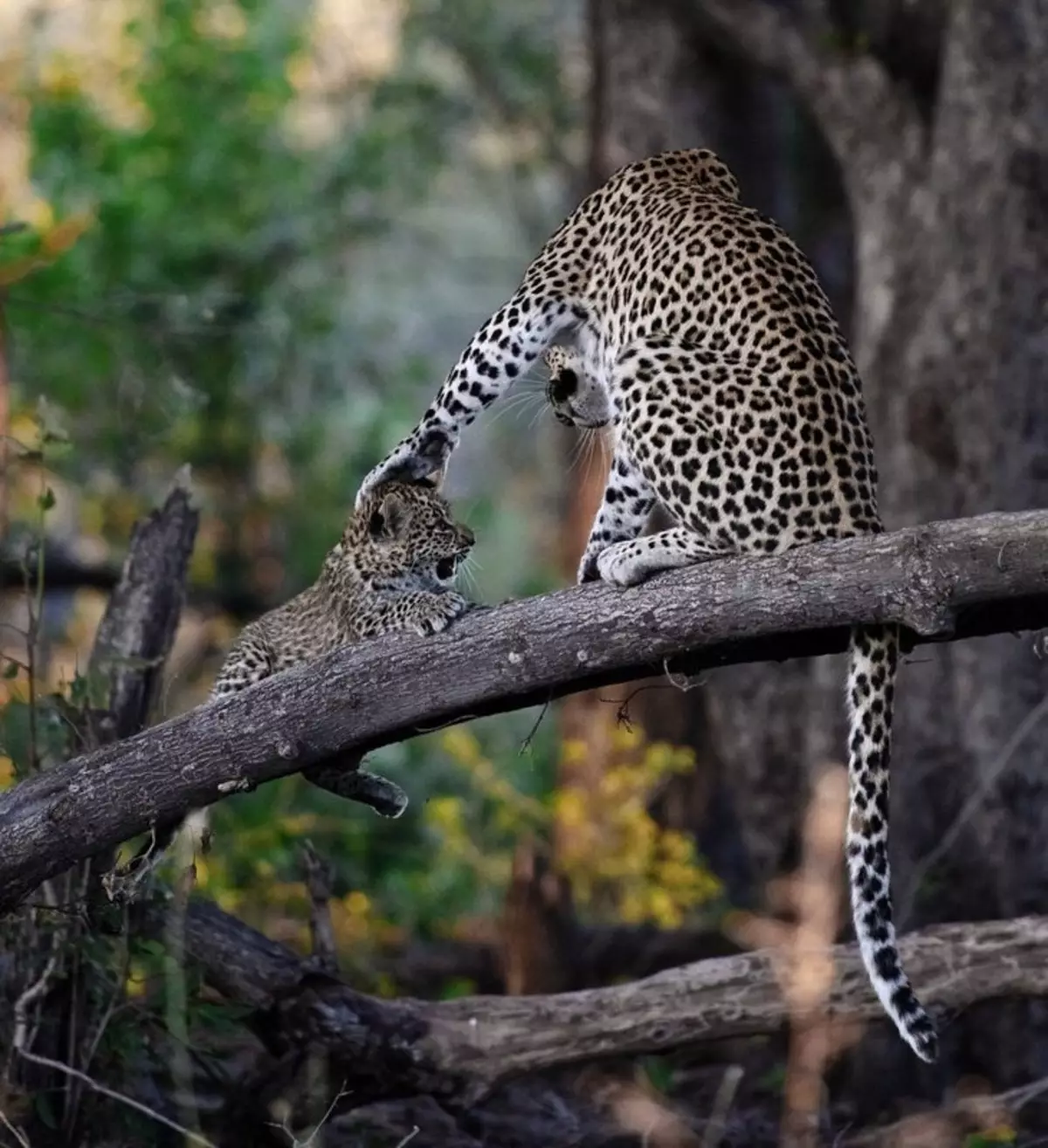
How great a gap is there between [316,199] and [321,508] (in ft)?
11.7

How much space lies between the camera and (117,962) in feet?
27.3

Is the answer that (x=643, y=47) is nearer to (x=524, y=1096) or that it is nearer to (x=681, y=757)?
(x=681, y=757)

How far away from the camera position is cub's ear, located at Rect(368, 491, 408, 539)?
852 cm

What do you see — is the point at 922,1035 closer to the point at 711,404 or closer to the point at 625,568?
the point at 625,568

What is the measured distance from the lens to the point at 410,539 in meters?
8.51

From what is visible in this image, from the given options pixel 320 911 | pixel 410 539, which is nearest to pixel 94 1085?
pixel 320 911

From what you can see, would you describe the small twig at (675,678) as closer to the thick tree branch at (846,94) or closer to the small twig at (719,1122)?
the small twig at (719,1122)

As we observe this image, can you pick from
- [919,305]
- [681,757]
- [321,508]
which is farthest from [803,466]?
[321,508]

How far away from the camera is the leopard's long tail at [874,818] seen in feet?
22.7

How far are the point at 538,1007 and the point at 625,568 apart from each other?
7.95 ft

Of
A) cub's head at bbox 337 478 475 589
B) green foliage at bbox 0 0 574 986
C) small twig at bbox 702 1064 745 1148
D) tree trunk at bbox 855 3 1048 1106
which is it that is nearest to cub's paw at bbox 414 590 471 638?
cub's head at bbox 337 478 475 589

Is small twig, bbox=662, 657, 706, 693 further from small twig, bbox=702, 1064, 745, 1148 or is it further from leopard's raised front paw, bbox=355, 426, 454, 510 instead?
small twig, bbox=702, 1064, 745, 1148

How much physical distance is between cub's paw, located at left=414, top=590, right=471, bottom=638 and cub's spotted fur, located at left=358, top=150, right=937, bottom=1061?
53 cm

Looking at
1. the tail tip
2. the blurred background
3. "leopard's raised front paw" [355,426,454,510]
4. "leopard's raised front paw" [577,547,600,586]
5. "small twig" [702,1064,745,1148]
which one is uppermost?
the blurred background
